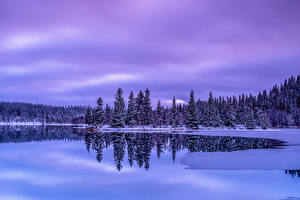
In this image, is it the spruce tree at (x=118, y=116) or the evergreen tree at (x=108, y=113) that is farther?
the evergreen tree at (x=108, y=113)

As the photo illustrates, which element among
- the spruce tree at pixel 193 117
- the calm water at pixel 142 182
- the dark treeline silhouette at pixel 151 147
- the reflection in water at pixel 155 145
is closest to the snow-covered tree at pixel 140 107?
the spruce tree at pixel 193 117

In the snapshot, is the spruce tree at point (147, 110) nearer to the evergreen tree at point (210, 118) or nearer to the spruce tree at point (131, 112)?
the spruce tree at point (131, 112)

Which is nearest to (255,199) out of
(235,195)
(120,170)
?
(235,195)

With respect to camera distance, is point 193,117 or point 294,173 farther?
point 193,117

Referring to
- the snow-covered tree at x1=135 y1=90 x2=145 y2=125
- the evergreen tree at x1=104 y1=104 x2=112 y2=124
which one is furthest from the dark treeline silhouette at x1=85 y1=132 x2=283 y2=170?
the evergreen tree at x1=104 y1=104 x2=112 y2=124

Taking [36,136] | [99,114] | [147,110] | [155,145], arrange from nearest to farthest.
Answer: [155,145] → [36,136] → [99,114] → [147,110]

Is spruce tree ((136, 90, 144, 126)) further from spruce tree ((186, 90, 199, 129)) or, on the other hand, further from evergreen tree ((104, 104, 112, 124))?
evergreen tree ((104, 104, 112, 124))

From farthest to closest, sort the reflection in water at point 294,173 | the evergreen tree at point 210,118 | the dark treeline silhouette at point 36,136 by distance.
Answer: the evergreen tree at point 210,118, the dark treeline silhouette at point 36,136, the reflection in water at point 294,173

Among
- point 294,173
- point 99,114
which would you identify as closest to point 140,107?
point 99,114

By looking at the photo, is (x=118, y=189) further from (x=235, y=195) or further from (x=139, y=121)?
(x=139, y=121)

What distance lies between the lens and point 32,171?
17.8m

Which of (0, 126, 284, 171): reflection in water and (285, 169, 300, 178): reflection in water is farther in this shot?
(0, 126, 284, 171): reflection in water

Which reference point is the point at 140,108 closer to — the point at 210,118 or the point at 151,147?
the point at 210,118

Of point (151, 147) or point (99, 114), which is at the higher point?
point (99, 114)
